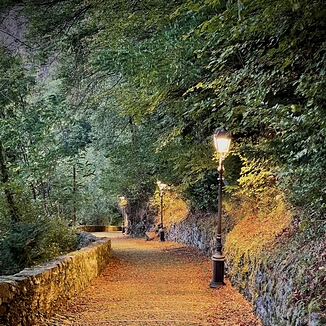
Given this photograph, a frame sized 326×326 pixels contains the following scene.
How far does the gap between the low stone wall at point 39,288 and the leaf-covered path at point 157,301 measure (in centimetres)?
20

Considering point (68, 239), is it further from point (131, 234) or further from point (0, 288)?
point (131, 234)

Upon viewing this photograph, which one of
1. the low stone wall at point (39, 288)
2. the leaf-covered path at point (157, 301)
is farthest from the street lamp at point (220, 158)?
the low stone wall at point (39, 288)

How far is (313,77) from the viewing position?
393 cm

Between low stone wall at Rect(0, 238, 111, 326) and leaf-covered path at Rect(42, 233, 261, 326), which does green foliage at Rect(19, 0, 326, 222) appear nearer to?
leaf-covered path at Rect(42, 233, 261, 326)

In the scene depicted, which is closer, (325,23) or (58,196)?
(325,23)

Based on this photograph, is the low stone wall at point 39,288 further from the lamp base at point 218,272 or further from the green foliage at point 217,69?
the green foliage at point 217,69

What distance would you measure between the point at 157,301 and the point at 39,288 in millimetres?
2002

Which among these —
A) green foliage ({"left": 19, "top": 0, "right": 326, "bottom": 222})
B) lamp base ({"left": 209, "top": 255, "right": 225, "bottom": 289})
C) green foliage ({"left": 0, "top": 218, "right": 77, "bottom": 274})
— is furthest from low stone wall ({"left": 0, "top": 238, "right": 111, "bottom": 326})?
green foliage ({"left": 19, "top": 0, "right": 326, "bottom": 222})

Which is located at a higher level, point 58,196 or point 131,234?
point 58,196

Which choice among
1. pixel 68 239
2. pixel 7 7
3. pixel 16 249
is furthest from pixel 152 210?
pixel 7 7

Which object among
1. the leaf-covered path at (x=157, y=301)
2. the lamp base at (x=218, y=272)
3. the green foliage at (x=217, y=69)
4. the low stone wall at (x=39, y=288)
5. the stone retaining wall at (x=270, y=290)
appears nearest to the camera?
the stone retaining wall at (x=270, y=290)

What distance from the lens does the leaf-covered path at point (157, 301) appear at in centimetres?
467

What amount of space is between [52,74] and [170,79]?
5942mm

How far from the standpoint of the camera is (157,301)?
5.71 m
